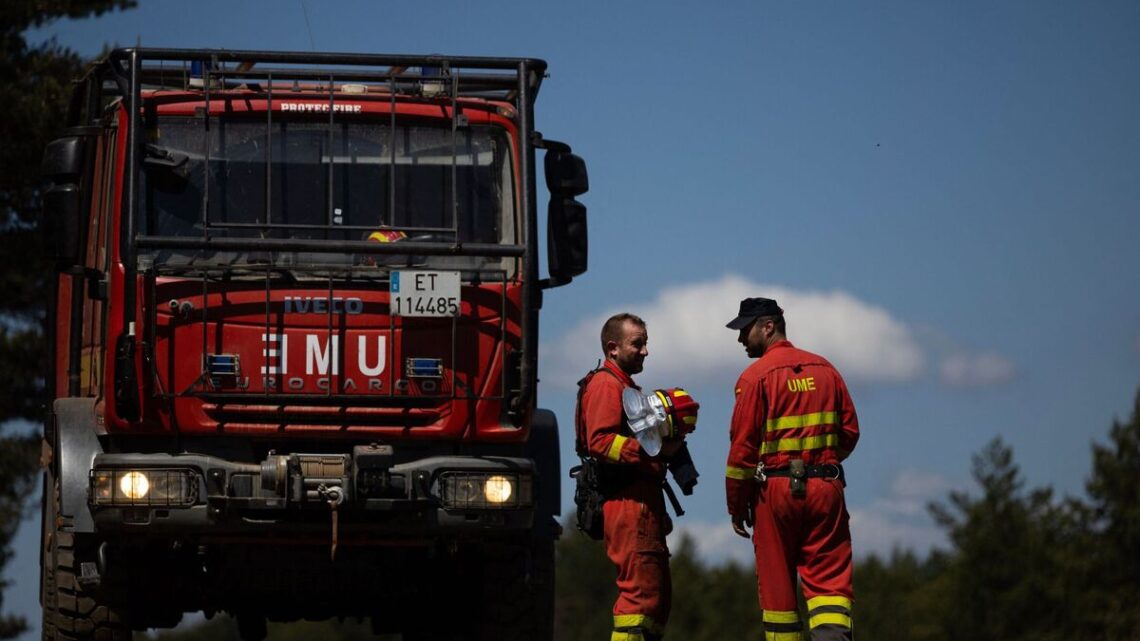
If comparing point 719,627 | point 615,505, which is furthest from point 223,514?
point 719,627

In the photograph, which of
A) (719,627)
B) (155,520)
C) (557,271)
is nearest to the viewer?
(155,520)

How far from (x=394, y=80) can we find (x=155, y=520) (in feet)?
9.30

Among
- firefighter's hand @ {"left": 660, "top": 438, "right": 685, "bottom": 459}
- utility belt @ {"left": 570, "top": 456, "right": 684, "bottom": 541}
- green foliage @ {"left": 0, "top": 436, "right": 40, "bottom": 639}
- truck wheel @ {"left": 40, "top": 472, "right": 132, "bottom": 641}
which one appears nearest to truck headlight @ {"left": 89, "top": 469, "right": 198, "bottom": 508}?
truck wheel @ {"left": 40, "top": 472, "right": 132, "bottom": 641}

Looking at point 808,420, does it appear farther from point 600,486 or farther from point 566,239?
point 566,239

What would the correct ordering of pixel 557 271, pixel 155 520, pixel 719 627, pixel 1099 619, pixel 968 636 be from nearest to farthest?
pixel 155 520 → pixel 557 271 → pixel 1099 619 → pixel 968 636 → pixel 719 627

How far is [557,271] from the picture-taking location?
11219mm

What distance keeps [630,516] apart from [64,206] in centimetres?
344

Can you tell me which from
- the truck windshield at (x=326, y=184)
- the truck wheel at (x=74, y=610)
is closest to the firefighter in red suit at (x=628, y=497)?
the truck windshield at (x=326, y=184)

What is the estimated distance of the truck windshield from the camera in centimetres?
1094

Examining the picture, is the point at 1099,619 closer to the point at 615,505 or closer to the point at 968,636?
the point at 968,636

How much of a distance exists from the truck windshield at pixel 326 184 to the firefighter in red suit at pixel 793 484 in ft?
5.73

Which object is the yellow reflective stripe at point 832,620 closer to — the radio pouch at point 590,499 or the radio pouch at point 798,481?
the radio pouch at point 798,481

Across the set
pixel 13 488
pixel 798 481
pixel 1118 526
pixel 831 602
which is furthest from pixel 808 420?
pixel 1118 526

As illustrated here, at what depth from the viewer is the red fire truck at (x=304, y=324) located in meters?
10.6
